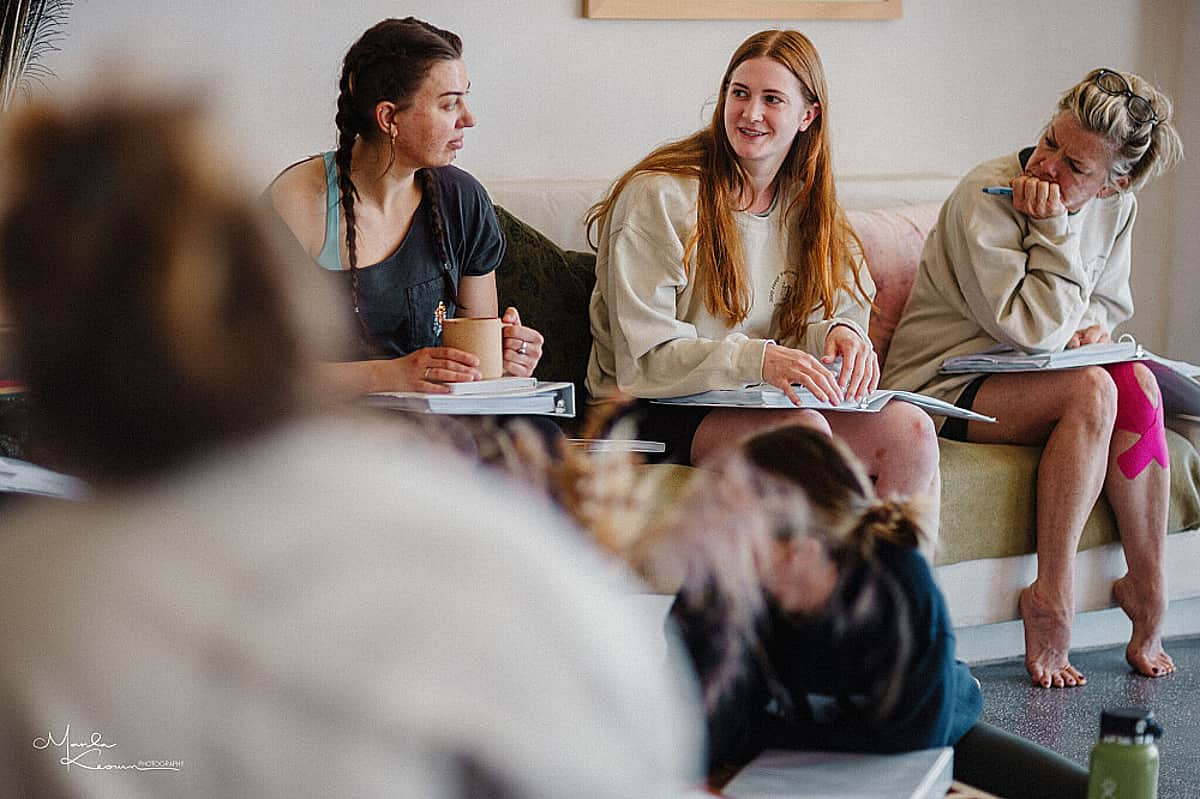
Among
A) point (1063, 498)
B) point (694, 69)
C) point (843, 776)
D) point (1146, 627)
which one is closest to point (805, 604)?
point (843, 776)

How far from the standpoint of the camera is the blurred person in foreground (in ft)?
1.41

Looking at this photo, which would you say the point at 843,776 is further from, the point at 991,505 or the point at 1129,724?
the point at 991,505

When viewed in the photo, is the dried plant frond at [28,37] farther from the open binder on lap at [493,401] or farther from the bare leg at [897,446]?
the bare leg at [897,446]

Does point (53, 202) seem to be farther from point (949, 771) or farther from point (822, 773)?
point (949, 771)

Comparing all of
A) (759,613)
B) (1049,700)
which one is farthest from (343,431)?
(1049,700)

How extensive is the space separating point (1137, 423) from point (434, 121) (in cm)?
145

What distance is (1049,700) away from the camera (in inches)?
97.2

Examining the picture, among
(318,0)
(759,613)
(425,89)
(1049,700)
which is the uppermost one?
(318,0)

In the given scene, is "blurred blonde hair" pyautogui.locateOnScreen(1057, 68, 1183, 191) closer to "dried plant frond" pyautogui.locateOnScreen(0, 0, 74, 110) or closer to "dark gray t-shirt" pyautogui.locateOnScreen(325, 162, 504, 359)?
"dark gray t-shirt" pyautogui.locateOnScreen(325, 162, 504, 359)

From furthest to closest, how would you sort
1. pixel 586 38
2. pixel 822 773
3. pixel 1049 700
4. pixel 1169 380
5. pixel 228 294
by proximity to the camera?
pixel 586 38, pixel 1169 380, pixel 1049 700, pixel 822 773, pixel 228 294

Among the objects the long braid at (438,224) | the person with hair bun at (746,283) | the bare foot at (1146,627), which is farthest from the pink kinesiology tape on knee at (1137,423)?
the long braid at (438,224)

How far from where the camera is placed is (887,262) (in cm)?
286

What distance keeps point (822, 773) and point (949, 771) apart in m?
0.12

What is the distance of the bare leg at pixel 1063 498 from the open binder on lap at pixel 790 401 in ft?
0.95
